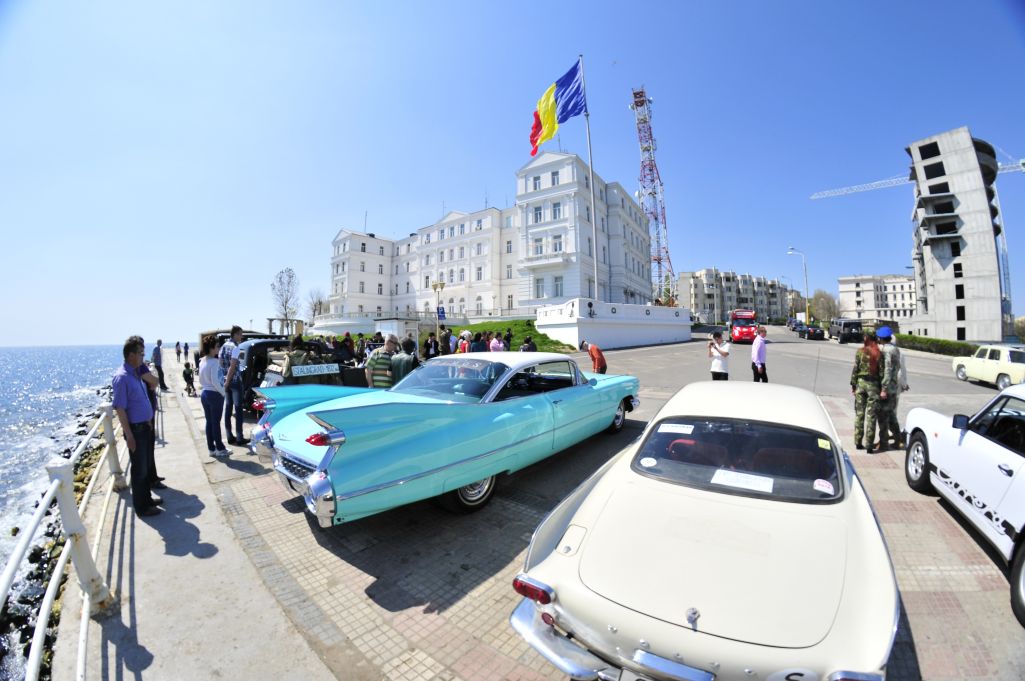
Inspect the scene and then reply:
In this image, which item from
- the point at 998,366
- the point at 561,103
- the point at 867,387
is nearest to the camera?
the point at 867,387

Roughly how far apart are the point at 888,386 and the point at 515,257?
4704cm

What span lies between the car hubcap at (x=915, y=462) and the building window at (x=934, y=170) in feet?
192

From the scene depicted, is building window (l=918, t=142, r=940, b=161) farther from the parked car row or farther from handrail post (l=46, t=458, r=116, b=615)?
handrail post (l=46, t=458, r=116, b=615)

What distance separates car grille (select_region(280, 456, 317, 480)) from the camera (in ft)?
11.4

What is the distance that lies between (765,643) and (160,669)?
3.22 meters

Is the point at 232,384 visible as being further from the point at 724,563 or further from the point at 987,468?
the point at 987,468

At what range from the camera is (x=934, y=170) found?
43.1m

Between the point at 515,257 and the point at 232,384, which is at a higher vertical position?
the point at 515,257

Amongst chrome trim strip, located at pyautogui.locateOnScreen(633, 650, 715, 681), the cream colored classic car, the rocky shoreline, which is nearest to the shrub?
the cream colored classic car

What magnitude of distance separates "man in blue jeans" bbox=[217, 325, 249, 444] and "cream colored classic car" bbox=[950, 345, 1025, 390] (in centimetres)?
1882

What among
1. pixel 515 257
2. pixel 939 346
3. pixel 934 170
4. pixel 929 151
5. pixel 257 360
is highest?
pixel 929 151

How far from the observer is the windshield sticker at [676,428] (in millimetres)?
2999

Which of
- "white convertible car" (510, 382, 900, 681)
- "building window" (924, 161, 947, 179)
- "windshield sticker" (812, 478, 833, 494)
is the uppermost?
"building window" (924, 161, 947, 179)

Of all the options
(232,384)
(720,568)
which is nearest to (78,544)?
(720,568)
